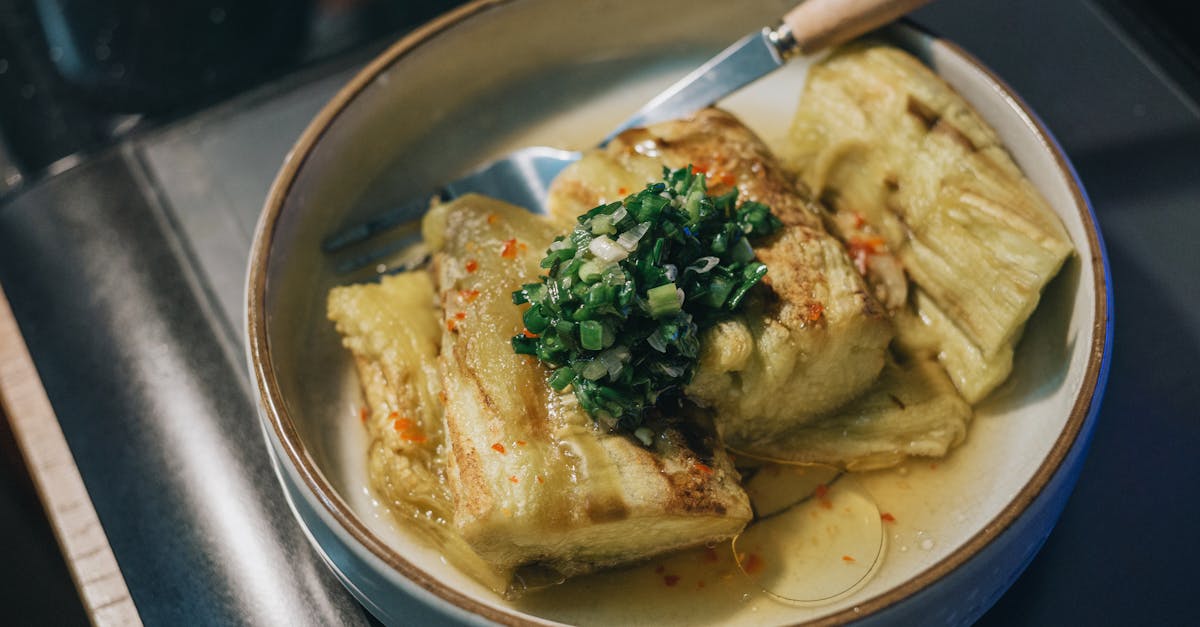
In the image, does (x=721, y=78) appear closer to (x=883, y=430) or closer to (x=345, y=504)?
(x=883, y=430)

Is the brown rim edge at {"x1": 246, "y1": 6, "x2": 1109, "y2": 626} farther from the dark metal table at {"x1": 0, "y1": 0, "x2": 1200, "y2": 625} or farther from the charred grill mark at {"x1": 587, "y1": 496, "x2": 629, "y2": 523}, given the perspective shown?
the dark metal table at {"x1": 0, "y1": 0, "x2": 1200, "y2": 625}

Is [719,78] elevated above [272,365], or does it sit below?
above

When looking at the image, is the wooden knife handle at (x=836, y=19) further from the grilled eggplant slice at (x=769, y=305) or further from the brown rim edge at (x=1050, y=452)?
the brown rim edge at (x=1050, y=452)

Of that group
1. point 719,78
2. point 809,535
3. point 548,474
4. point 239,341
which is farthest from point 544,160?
point 809,535

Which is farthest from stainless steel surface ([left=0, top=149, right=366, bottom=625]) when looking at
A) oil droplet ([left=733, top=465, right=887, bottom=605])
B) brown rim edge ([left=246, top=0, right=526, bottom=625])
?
oil droplet ([left=733, top=465, right=887, bottom=605])

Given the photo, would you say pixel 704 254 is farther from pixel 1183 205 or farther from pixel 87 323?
pixel 87 323

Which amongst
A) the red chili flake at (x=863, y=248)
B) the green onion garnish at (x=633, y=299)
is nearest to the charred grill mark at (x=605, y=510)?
the green onion garnish at (x=633, y=299)

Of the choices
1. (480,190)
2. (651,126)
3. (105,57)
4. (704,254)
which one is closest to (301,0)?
(105,57)
